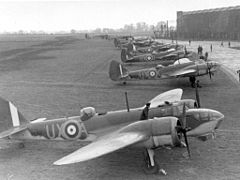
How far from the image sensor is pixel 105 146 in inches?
361

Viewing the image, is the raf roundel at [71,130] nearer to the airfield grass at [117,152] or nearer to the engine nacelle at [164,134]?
the airfield grass at [117,152]

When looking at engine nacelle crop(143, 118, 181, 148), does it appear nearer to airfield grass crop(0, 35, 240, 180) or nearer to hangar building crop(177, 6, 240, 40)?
airfield grass crop(0, 35, 240, 180)

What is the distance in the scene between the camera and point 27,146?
13141 millimetres

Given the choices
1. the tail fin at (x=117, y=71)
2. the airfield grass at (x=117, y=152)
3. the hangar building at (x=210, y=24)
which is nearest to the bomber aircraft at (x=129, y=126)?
the airfield grass at (x=117, y=152)

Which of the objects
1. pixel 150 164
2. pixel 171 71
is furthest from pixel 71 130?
pixel 171 71

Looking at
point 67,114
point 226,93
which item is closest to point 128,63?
point 226,93

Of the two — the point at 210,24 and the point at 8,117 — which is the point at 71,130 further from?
the point at 210,24

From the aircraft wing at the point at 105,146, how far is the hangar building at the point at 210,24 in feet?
311

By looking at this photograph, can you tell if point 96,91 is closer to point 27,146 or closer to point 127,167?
point 27,146

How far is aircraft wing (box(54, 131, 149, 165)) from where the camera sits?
8.40 metres

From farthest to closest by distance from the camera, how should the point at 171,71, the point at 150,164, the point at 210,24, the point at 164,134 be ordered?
the point at 210,24
the point at 171,71
the point at 150,164
the point at 164,134

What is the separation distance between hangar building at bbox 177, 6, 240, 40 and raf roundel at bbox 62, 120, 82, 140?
93.8 metres

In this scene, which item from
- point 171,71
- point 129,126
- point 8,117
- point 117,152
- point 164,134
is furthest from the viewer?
point 171,71

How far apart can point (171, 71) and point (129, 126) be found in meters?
16.6
